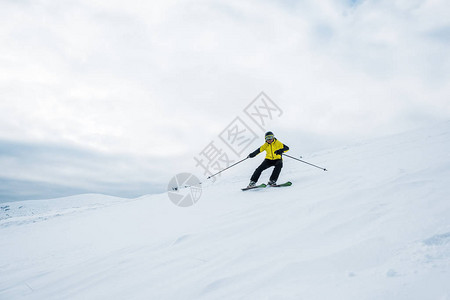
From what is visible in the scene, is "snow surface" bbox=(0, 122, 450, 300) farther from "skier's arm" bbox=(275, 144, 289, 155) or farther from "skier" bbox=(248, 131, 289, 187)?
"skier's arm" bbox=(275, 144, 289, 155)

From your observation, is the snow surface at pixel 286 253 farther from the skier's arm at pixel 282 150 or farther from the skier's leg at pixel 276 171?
the skier's arm at pixel 282 150

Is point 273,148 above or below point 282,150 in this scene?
above

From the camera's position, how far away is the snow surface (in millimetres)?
1953

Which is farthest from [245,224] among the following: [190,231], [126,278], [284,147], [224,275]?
[284,147]

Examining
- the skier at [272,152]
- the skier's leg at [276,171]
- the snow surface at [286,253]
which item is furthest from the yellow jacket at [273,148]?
the snow surface at [286,253]

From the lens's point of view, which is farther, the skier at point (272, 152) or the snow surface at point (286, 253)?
the skier at point (272, 152)

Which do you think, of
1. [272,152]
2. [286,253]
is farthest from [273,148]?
[286,253]

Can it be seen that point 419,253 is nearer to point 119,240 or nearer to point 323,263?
point 323,263

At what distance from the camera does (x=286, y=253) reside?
2701 millimetres

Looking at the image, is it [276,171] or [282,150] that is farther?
[282,150]

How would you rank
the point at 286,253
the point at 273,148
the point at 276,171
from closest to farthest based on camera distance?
the point at 286,253 → the point at 276,171 → the point at 273,148

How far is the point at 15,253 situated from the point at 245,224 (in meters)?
6.00

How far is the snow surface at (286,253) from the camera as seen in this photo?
1953 mm

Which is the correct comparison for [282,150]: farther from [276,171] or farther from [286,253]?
[286,253]
